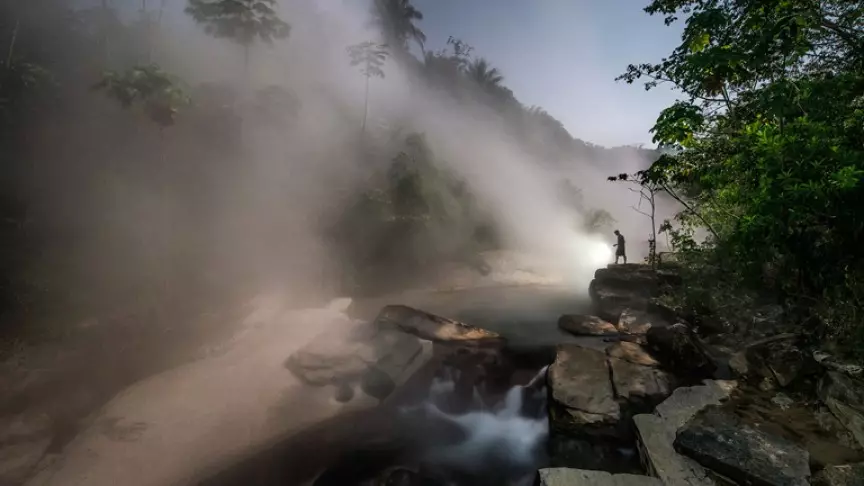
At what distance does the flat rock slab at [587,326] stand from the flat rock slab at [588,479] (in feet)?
26.5

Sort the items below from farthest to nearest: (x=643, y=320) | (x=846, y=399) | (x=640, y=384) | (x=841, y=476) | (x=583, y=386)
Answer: (x=643, y=320), (x=583, y=386), (x=640, y=384), (x=846, y=399), (x=841, y=476)

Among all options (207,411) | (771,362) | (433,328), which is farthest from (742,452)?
(207,411)

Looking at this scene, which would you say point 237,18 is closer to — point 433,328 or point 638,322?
point 433,328

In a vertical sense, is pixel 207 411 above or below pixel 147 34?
below

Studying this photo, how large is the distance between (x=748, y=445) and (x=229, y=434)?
1042 centimetres

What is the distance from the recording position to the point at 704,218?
10398mm

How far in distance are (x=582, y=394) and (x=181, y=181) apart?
996 inches

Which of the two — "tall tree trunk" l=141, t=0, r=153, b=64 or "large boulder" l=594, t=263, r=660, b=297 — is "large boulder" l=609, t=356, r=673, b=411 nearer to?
"large boulder" l=594, t=263, r=660, b=297

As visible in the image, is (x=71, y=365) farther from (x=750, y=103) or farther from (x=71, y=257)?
(x=750, y=103)

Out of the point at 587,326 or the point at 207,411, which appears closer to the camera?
the point at 207,411

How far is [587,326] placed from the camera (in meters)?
13.7

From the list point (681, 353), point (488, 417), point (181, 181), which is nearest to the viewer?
point (681, 353)

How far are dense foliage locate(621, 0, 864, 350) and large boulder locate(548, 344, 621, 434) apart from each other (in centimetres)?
403

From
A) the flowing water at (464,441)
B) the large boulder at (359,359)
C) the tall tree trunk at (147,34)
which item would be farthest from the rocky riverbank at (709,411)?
the tall tree trunk at (147,34)
